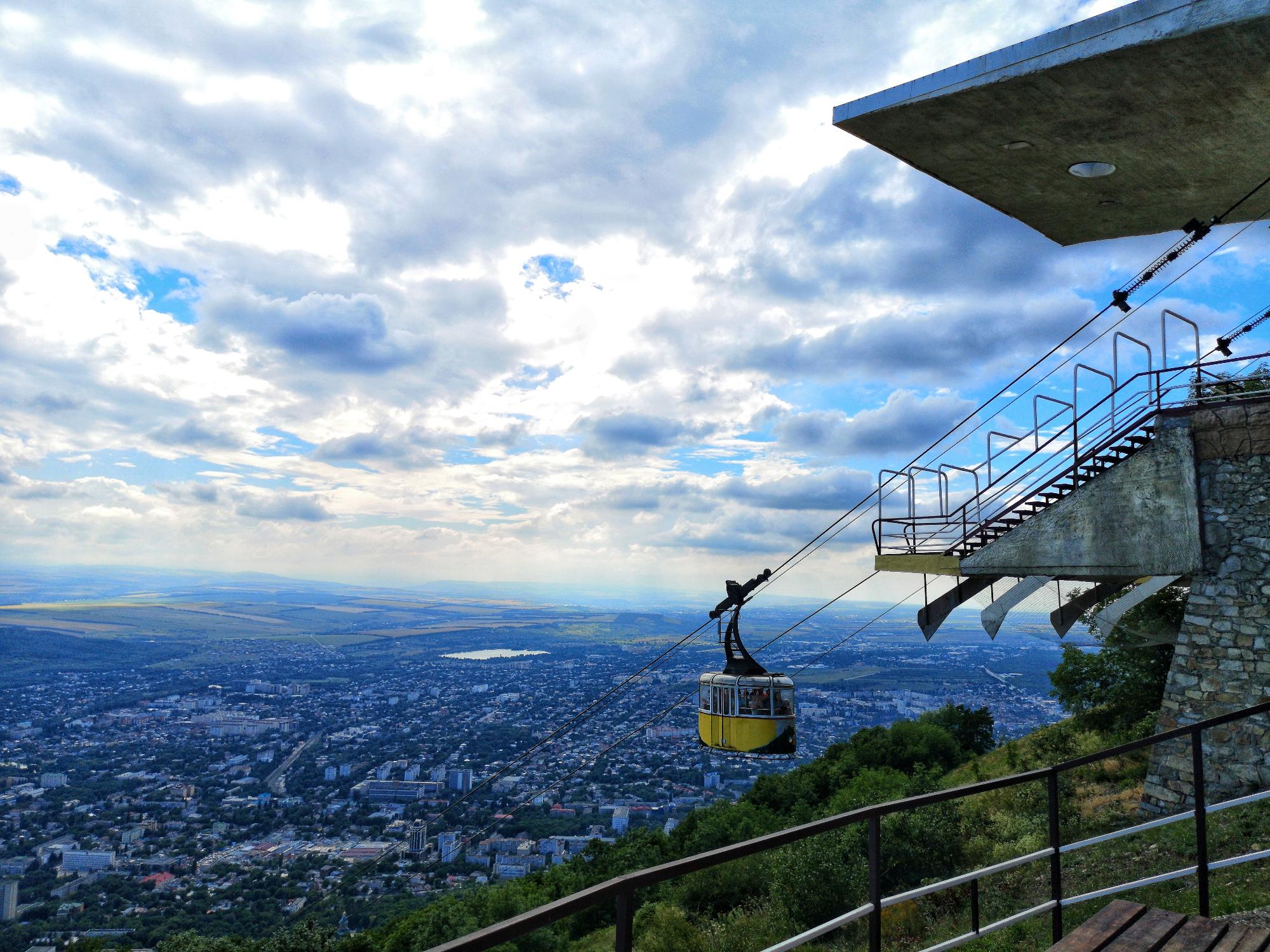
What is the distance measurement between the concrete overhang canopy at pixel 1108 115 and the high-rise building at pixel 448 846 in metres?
45.0

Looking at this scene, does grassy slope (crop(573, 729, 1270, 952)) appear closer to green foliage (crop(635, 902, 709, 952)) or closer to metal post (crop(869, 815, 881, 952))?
green foliage (crop(635, 902, 709, 952))

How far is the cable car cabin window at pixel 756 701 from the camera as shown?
15.0 m

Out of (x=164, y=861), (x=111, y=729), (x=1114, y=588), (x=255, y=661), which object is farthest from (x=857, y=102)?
(x=255, y=661)

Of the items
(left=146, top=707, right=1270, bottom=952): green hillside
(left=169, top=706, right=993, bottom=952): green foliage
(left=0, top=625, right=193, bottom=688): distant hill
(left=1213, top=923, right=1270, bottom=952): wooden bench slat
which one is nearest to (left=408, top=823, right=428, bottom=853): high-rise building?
(left=169, top=706, right=993, bottom=952): green foliage

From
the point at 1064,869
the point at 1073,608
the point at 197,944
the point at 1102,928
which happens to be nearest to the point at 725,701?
the point at 1064,869

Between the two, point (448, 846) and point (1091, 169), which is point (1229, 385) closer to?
point (1091, 169)

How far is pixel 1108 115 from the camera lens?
1017 centimetres

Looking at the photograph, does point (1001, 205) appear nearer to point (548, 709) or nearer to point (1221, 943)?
point (1221, 943)

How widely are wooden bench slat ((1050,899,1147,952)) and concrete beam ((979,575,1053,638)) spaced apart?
9294 millimetres

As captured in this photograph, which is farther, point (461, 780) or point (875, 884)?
point (461, 780)

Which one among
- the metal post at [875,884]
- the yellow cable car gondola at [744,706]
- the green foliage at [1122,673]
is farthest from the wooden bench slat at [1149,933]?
the green foliage at [1122,673]

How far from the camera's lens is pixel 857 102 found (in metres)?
10.6

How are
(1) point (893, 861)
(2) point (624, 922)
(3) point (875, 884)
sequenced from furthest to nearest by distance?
(1) point (893, 861) < (3) point (875, 884) < (2) point (624, 922)

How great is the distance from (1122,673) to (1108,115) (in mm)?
13150
